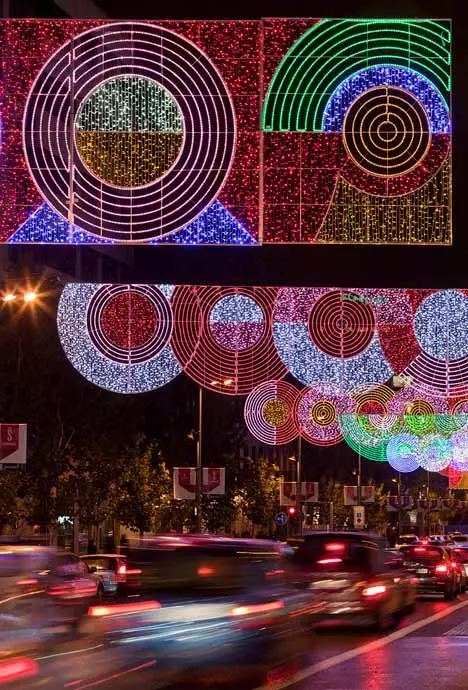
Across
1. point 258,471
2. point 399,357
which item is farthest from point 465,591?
point 258,471

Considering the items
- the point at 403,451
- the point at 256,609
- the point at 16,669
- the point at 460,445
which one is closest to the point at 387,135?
the point at 256,609

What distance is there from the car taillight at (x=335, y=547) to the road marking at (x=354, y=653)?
61.4 inches

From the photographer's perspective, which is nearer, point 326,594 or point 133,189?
point 133,189

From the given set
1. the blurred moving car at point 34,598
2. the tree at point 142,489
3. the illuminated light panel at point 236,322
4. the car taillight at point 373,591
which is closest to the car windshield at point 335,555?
the car taillight at point 373,591

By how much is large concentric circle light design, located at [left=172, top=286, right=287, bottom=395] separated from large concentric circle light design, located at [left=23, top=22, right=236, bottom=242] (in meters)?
16.8

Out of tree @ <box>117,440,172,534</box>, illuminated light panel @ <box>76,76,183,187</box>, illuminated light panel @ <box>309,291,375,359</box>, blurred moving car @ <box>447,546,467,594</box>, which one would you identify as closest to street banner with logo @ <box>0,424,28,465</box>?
illuminated light panel @ <box>309,291,375,359</box>

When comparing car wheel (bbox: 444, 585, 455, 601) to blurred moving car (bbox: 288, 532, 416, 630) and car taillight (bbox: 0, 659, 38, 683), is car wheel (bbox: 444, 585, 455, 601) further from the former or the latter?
car taillight (bbox: 0, 659, 38, 683)

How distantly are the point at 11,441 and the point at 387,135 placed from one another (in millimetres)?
19440

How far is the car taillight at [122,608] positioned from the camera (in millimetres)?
11408

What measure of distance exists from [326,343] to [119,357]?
5209 millimetres

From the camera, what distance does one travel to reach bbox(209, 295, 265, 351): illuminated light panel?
117 ft

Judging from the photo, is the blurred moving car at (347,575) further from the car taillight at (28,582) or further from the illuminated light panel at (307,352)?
the car taillight at (28,582)

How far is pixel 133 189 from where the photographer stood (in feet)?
55.2

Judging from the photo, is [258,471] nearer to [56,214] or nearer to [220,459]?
[220,459]
